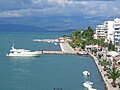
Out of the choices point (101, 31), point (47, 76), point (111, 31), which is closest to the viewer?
point (47, 76)

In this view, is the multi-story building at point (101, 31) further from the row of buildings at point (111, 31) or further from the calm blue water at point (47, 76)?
the calm blue water at point (47, 76)

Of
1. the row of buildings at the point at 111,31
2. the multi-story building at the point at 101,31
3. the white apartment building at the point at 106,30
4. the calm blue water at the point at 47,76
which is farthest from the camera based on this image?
the multi-story building at the point at 101,31

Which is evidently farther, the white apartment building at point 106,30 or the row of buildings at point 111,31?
the white apartment building at point 106,30

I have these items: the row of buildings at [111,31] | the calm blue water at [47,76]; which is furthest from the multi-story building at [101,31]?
the calm blue water at [47,76]

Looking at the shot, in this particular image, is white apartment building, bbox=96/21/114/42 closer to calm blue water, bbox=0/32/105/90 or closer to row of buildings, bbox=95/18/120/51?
row of buildings, bbox=95/18/120/51

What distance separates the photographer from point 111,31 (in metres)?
113

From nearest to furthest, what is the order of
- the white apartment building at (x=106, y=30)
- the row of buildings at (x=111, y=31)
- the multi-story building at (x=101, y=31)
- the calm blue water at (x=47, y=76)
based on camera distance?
1. the calm blue water at (x=47, y=76)
2. the row of buildings at (x=111, y=31)
3. the white apartment building at (x=106, y=30)
4. the multi-story building at (x=101, y=31)

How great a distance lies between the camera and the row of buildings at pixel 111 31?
9672 cm

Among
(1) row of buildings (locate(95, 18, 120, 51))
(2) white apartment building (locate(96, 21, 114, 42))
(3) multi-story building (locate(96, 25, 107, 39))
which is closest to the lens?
(1) row of buildings (locate(95, 18, 120, 51))

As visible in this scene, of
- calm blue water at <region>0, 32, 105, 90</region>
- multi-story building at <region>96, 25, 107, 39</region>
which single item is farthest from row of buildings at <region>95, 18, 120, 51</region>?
calm blue water at <region>0, 32, 105, 90</region>

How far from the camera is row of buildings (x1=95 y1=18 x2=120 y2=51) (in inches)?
3808

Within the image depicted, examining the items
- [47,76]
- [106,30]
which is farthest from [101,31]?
[47,76]

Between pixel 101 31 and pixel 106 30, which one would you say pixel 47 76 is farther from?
pixel 101 31

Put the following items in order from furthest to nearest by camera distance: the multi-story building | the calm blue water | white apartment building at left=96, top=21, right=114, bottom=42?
the multi-story building < white apartment building at left=96, top=21, right=114, bottom=42 < the calm blue water
